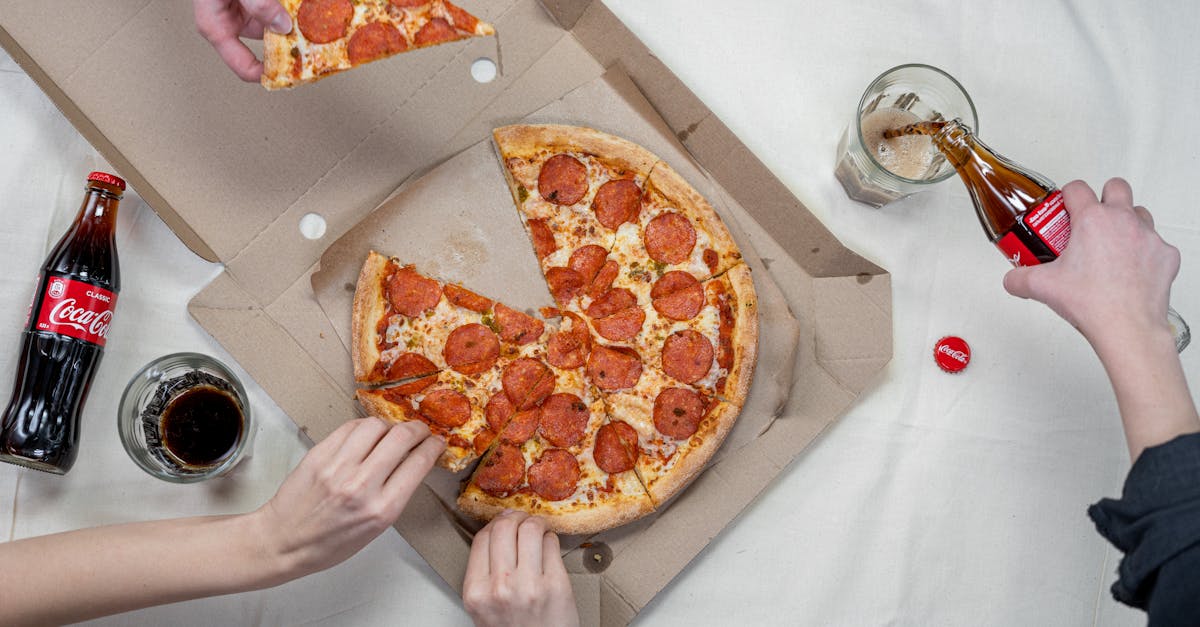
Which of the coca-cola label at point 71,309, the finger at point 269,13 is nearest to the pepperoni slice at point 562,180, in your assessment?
the finger at point 269,13

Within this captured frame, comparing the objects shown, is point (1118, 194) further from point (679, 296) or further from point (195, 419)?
point (195, 419)

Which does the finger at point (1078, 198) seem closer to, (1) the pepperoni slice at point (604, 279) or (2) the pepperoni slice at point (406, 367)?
(1) the pepperoni slice at point (604, 279)

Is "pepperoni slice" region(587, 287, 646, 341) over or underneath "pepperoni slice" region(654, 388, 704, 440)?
over

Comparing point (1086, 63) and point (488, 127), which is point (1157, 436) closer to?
point (1086, 63)

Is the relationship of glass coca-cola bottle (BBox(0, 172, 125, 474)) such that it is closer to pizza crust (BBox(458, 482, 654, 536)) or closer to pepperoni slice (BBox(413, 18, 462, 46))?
pepperoni slice (BBox(413, 18, 462, 46))

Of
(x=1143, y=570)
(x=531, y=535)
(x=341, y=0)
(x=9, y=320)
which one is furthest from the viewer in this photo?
(x=9, y=320)

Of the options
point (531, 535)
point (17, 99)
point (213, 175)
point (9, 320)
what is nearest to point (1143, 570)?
point (531, 535)

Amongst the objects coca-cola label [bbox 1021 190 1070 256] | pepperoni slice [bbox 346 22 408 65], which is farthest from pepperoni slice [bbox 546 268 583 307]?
coca-cola label [bbox 1021 190 1070 256]
